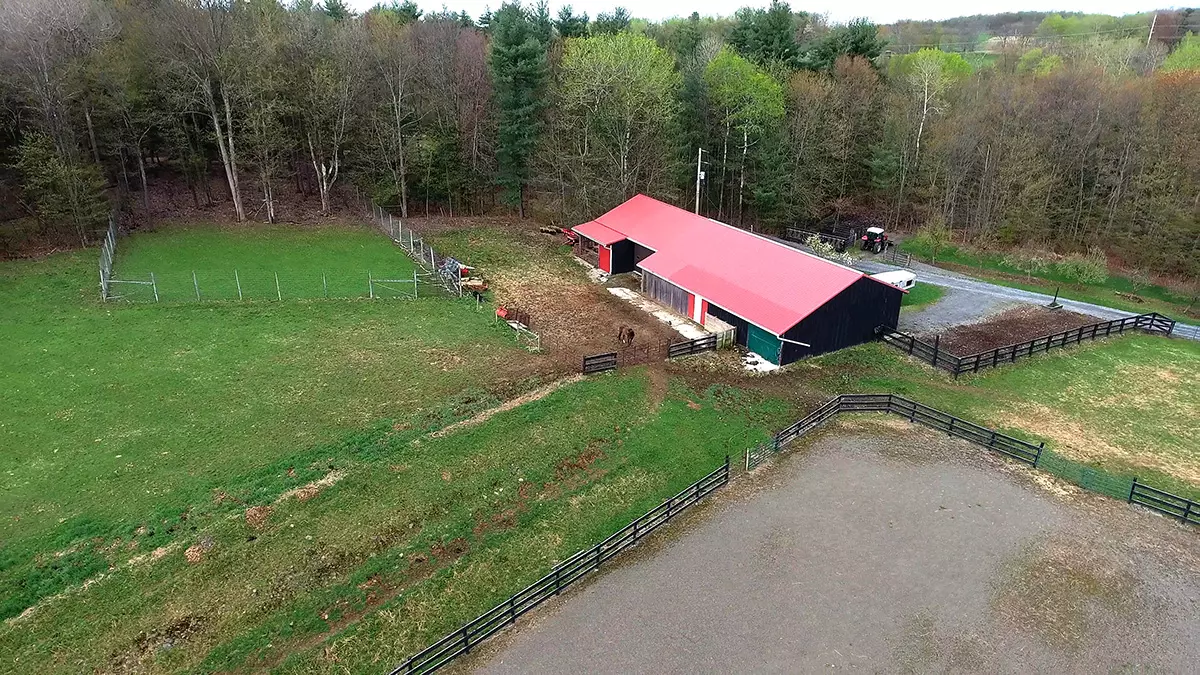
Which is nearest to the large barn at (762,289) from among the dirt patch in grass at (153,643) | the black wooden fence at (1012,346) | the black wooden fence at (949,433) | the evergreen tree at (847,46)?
the black wooden fence at (1012,346)

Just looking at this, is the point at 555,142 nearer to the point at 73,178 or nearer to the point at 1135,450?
the point at 73,178

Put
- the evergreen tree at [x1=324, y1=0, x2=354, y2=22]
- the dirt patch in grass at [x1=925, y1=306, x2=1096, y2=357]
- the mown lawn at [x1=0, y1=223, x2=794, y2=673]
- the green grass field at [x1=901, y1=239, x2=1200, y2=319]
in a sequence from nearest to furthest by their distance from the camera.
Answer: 1. the mown lawn at [x1=0, y1=223, x2=794, y2=673]
2. the dirt patch in grass at [x1=925, y1=306, x2=1096, y2=357]
3. the green grass field at [x1=901, y1=239, x2=1200, y2=319]
4. the evergreen tree at [x1=324, y1=0, x2=354, y2=22]

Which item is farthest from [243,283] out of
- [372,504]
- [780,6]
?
[780,6]

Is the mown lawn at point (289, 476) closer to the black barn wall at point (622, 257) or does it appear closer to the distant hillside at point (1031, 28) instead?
the black barn wall at point (622, 257)

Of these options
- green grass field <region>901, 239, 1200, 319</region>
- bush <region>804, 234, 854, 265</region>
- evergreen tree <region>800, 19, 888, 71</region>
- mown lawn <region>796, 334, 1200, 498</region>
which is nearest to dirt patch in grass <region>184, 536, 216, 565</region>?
mown lawn <region>796, 334, 1200, 498</region>

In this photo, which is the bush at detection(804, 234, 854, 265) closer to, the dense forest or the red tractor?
the red tractor
